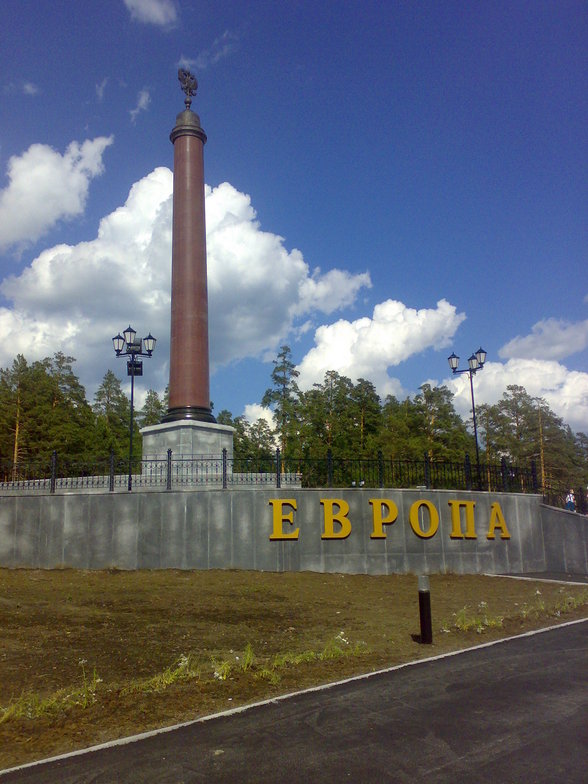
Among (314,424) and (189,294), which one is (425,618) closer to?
(189,294)

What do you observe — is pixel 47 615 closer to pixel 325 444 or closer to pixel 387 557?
pixel 387 557

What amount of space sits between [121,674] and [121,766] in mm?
2774

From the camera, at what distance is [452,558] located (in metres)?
18.4

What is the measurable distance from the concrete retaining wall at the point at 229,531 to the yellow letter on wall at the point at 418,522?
0.03 meters

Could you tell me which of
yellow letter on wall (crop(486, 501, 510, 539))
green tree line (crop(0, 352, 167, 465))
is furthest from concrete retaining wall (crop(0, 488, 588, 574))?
green tree line (crop(0, 352, 167, 465))

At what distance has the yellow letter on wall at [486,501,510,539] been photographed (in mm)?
19344

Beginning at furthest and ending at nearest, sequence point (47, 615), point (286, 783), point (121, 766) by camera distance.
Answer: point (47, 615) < point (121, 766) < point (286, 783)

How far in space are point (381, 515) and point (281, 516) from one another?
3.04 meters

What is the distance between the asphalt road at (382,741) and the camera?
4.59 metres

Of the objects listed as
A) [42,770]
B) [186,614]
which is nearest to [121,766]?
[42,770]

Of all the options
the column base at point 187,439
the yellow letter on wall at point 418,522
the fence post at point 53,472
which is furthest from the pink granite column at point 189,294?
the yellow letter on wall at point 418,522

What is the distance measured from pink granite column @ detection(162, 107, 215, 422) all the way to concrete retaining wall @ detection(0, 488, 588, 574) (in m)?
5.44

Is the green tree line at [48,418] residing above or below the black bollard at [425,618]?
above

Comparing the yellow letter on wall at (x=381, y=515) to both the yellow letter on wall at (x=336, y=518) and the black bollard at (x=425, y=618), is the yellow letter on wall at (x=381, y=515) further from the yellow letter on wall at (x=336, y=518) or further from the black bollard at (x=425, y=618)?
the black bollard at (x=425, y=618)
